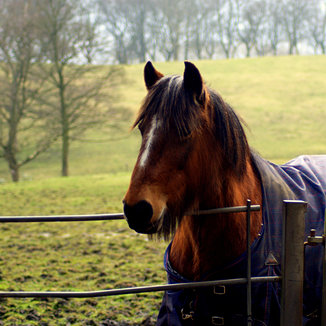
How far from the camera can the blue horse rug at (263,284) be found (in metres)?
2.12

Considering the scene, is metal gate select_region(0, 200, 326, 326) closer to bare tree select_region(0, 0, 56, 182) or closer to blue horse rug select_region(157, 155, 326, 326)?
blue horse rug select_region(157, 155, 326, 326)

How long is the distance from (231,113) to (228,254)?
796 mm

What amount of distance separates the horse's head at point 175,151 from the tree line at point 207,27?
4347 centimetres

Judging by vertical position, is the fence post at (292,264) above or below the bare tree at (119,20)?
below

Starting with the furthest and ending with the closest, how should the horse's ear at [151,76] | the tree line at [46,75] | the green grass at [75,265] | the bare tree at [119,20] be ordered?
the bare tree at [119,20] → the tree line at [46,75] → the green grass at [75,265] → the horse's ear at [151,76]

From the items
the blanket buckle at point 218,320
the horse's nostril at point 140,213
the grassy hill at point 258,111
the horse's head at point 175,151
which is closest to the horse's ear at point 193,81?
the horse's head at point 175,151

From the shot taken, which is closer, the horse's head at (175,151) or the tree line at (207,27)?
the horse's head at (175,151)

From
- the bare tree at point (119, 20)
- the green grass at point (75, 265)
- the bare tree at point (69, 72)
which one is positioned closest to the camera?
the green grass at point (75, 265)

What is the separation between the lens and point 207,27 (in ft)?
164

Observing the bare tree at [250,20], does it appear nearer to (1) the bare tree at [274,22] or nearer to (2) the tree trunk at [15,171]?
(1) the bare tree at [274,22]

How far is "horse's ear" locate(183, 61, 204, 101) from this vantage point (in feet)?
6.34

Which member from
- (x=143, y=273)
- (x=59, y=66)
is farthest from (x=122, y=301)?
(x=59, y=66)

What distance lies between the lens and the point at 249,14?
5259 centimetres

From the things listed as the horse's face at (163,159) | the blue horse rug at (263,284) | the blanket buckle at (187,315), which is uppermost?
the horse's face at (163,159)
